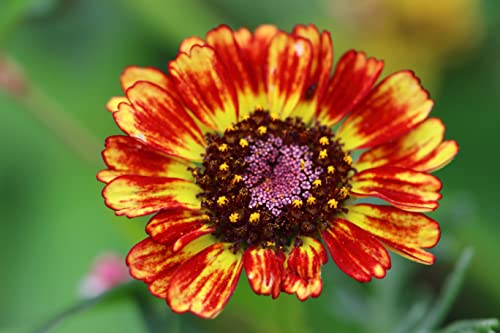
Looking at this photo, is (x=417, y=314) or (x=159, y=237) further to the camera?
(x=417, y=314)

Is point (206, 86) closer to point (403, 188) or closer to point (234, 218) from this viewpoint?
point (234, 218)

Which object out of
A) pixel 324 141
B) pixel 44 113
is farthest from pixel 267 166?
pixel 44 113

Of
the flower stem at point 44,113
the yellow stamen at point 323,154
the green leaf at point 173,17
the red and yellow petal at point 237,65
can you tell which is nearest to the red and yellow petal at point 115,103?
the red and yellow petal at point 237,65

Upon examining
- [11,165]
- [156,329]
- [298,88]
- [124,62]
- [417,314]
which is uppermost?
[124,62]

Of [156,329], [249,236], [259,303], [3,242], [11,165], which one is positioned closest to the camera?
[249,236]

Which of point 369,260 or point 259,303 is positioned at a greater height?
point 369,260

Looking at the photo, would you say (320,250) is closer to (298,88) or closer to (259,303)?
(298,88)

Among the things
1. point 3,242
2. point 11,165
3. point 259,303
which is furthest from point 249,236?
point 11,165
